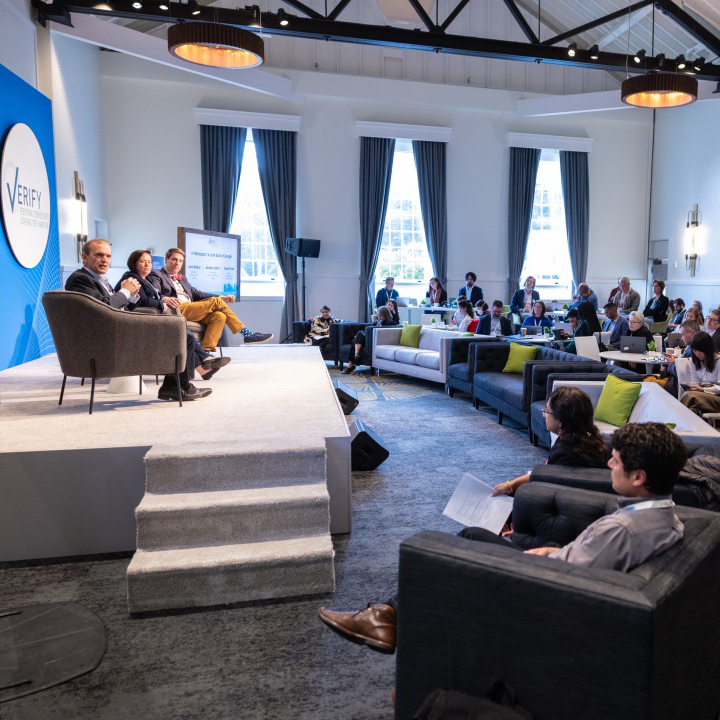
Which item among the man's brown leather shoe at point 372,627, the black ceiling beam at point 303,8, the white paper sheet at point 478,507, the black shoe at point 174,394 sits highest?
the black ceiling beam at point 303,8

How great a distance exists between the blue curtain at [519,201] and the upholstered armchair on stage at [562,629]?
11.7 meters

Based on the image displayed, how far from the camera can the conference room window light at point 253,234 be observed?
1181 cm

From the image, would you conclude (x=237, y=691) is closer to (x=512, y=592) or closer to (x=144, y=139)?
(x=512, y=592)

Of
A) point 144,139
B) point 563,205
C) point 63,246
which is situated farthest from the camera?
point 563,205

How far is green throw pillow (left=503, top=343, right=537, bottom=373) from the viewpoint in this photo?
6770 mm

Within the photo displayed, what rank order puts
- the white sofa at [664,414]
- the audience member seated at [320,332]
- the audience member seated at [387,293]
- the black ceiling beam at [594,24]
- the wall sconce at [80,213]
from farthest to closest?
the audience member seated at [387,293], the audience member seated at [320,332], the wall sconce at [80,213], the black ceiling beam at [594,24], the white sofa at [664,414]

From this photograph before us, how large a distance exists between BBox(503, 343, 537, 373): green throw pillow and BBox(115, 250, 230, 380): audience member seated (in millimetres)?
3214

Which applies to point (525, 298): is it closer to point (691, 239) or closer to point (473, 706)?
point (691, 239)

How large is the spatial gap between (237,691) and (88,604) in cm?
98

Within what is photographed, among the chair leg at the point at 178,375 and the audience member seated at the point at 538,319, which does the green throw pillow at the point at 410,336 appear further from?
the chair leg at the point at 178,375

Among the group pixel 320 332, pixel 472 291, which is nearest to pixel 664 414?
pixel 320 332

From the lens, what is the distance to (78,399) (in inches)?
182

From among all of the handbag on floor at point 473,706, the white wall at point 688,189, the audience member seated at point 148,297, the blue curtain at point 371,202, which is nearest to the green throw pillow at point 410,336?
the blue curtain at point 371,202

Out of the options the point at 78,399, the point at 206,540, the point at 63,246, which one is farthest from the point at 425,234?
the point at 206,540
